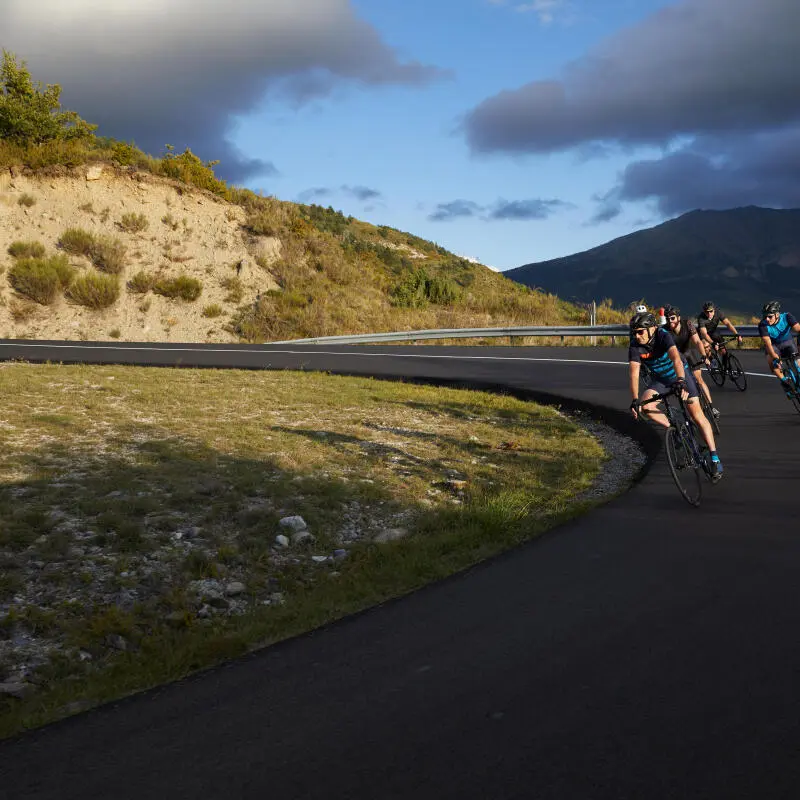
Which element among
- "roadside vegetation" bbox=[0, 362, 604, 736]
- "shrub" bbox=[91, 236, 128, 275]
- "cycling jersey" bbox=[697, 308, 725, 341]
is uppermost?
"shrub" bbox=[91, 236, 128, 275]

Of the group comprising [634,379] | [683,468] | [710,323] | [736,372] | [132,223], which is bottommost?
[683,468]

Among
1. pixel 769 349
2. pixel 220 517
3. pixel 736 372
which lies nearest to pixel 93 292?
pixel 736 372

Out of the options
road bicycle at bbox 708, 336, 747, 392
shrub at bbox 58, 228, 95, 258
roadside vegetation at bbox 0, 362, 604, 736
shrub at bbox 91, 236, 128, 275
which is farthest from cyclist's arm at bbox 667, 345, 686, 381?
shrub at bbox 58, 228, 95, 258

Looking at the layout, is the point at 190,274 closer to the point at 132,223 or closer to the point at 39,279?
the point at 132,223

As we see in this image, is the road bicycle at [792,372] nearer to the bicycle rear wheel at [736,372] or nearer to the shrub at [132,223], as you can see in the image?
the bicycle rear wheel at [736,372]

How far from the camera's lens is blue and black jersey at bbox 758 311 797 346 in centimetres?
1201

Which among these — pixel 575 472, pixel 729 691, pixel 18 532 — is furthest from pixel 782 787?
pixel 575 472

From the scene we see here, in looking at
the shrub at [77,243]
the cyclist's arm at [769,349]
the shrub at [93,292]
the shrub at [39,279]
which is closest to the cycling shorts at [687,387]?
the cyclist's arm at [769,349]

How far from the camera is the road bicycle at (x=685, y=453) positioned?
7902 millimetres

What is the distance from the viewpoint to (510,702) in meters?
3.81

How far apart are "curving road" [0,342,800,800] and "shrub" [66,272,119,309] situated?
32451 millimetres

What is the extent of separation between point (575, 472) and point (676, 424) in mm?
1498

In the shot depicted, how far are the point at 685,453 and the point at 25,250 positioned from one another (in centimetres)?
3503

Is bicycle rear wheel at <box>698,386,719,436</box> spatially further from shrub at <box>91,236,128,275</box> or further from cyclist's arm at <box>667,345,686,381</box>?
shrub at <box>91,236,128,275</box>
